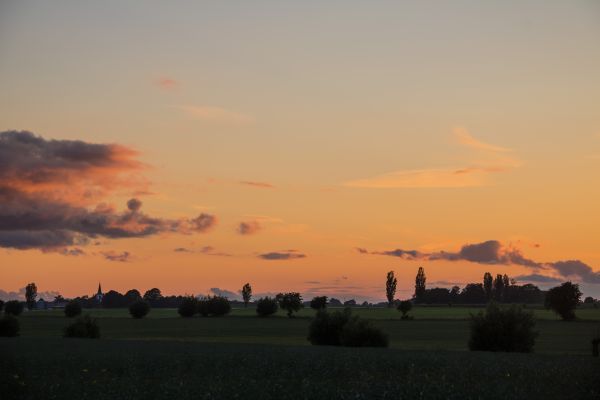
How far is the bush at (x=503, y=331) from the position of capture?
2889 inches

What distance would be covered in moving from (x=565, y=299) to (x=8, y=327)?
127239 millimetres

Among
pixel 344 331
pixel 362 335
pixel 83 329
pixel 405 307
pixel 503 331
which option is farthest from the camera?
pixel 405 307

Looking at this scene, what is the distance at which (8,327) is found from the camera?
112625 millimetres

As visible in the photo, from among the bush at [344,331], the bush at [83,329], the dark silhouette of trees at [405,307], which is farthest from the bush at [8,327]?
the dark silhouette of trees at [405,307]

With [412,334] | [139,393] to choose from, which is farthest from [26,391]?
[412,334]

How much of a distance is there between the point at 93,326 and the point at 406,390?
8099 cm

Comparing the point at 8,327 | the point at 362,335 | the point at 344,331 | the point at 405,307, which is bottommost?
the point at 8,327

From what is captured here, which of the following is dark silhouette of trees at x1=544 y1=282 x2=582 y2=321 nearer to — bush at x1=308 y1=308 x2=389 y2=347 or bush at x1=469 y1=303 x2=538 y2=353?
bush at x1=308 y1=308 x2=389 y2=347

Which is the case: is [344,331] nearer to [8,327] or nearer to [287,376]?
[287,376]

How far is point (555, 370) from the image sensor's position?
141ft

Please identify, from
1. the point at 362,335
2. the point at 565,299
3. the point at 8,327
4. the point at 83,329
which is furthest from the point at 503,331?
the point at 565,299

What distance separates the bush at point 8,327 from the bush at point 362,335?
5896 centimetres

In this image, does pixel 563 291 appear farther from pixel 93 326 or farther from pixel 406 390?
pixel 406 390

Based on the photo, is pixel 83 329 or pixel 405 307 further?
pixel 405 307
